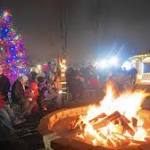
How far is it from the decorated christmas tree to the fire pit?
11818 mm

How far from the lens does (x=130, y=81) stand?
→ 16719 millimetres

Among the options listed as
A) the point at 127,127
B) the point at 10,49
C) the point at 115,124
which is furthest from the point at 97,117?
the point at 10,49

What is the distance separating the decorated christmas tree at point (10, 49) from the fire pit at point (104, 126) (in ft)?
38.8

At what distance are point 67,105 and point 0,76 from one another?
3.71 metres

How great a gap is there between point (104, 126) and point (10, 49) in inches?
540

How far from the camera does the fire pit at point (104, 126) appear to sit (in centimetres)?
541

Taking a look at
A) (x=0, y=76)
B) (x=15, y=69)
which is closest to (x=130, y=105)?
(x=0, y=76)

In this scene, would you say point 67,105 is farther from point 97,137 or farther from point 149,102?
point 97,137

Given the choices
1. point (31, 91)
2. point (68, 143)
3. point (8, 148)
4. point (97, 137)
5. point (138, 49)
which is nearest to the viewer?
point (68, 143)

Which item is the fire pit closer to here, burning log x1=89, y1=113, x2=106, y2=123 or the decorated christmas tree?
burning log x1=89, y1=113, x2=106, y2=123

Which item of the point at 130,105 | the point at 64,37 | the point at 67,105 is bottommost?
the point at 67,105

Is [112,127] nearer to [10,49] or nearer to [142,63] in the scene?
[10,49]

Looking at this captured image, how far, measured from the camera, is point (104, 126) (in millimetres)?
6547

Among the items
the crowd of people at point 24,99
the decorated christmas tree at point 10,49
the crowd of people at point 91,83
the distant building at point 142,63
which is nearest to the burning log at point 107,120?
the crowd of people at point 24,99
